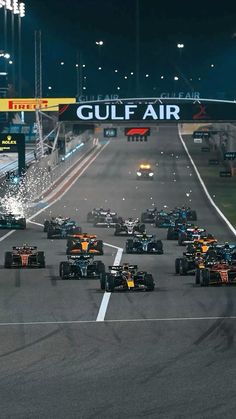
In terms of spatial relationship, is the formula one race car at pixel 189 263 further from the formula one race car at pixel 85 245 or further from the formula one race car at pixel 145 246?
the formula one race car at pixel 145 246

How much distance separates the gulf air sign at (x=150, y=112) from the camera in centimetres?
7119

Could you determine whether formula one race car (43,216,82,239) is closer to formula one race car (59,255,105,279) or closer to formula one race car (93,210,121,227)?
formula one race car (93,210,121,227)

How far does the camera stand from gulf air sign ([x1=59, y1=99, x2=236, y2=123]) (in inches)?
2803

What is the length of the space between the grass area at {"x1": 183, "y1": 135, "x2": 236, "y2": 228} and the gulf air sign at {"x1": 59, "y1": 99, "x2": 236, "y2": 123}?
5.92 meters

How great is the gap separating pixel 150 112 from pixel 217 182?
25.3 metres

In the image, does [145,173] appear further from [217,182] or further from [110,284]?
[110,284]

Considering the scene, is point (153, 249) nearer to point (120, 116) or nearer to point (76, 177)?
point (120, 116)

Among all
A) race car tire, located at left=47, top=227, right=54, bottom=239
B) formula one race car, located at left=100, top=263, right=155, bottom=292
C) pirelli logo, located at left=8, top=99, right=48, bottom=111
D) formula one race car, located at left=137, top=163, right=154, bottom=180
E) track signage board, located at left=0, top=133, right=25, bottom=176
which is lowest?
race car tire, located at left=47, top=227, right=54, bottom=239

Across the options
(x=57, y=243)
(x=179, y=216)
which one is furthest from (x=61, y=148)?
(x=57, y=243)

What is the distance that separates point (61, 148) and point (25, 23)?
8629cm

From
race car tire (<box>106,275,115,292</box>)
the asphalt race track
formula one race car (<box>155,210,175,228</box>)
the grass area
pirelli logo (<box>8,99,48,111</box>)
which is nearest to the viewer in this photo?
the asphalt race track

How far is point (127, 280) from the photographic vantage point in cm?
3297

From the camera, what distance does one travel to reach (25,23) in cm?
19025

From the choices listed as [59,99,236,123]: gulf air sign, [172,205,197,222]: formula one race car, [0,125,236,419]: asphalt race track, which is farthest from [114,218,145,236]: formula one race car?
[59,99,236,123]: gulf air sign
